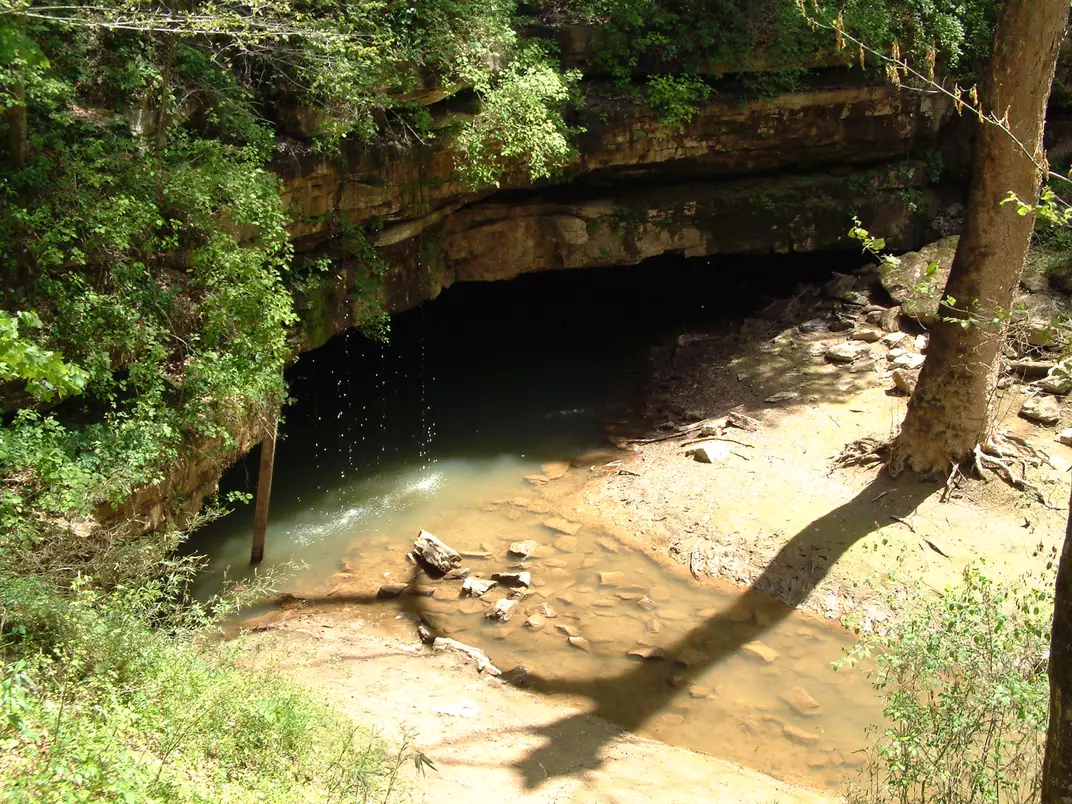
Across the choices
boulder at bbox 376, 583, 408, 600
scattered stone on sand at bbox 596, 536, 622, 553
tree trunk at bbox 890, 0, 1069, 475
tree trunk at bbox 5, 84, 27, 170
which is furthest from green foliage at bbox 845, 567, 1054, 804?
tree trunk at bbox 5, 84, 27, 170

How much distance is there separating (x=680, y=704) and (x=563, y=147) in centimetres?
803

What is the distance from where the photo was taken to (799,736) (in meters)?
7.92

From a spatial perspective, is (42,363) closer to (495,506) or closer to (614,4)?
(495,506)

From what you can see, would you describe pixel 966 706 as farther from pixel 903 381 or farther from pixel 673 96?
pixel 673 96

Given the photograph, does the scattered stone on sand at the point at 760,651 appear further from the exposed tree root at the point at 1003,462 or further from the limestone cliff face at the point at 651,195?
the limestone cliff face at the point at 651,195

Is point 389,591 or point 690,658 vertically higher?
point 690,658

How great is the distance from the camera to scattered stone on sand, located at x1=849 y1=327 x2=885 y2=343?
48.7 ft

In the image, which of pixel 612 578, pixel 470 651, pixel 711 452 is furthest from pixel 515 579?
pixel 711 452

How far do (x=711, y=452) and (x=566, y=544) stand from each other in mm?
2629

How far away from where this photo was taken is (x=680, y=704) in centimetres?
838

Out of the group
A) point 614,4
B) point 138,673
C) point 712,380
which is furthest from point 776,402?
point 138,673

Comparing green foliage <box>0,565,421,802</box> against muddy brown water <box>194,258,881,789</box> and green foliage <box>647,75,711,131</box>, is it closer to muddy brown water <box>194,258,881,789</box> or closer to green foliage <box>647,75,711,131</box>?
muddy brown water <box>194,258,881,789</box>

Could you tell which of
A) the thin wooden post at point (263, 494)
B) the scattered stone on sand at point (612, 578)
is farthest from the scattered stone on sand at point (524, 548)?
the thin wooden post at point (263, 494)

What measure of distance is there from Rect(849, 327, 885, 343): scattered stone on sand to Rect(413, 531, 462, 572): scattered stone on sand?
838 cm
